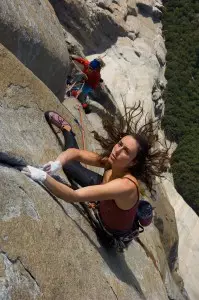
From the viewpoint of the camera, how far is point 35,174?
5816mm

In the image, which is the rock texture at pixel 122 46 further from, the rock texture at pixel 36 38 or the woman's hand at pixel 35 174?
the woman's hand at pixel 35 174

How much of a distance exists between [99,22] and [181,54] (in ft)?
62.7

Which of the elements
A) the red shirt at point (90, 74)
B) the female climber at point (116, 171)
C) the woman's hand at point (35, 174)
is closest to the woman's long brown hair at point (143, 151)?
the female climber at point (116, 171)

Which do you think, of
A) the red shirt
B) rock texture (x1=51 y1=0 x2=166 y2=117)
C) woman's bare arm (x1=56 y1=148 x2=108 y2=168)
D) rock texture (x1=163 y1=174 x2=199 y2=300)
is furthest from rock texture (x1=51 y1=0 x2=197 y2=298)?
woman's bare arm (x1=56 y1=148 x2=108 y2=168)

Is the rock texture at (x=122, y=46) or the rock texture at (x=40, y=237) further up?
the rock texture at (x=40, y=237)

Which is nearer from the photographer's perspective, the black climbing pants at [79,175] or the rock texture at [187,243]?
the black climbing pants at [79,175]

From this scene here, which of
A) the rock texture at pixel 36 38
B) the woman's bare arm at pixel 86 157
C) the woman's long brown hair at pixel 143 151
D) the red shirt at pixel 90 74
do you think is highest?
the woman's long brown hair at pixel 143 151

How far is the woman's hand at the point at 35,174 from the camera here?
5.81m

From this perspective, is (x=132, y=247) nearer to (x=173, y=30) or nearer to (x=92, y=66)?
(x=92, y=66)

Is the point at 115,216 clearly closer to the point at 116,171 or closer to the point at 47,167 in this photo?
the point at 116,171

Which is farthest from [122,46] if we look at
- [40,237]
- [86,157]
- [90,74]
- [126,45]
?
[40,237]

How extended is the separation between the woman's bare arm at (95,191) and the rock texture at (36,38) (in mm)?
4849

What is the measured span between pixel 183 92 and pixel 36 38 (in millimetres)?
35536

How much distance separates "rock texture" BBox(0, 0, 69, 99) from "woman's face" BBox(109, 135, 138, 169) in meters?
4.47
